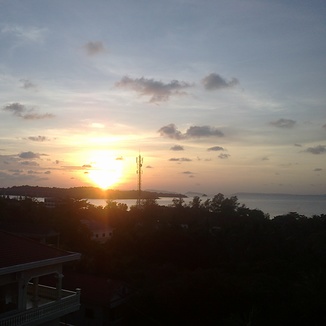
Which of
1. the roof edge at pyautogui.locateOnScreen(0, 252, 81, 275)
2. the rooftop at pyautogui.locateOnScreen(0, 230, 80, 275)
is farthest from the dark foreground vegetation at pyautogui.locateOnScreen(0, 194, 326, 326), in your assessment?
the rooftop at pyautogui.locateOnScreen(0, 230, 80, 275)

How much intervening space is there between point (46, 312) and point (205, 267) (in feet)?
47.7

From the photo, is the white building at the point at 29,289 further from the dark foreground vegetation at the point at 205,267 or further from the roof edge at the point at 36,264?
the dark foreground vegetation at the point at 205,267

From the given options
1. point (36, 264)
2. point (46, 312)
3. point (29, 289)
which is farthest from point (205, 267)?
point (36, 264)

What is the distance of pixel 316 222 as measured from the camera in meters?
41.2

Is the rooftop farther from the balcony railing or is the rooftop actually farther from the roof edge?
the balcony railing

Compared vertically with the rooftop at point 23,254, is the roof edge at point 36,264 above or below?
below

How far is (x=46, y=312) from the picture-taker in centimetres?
1109

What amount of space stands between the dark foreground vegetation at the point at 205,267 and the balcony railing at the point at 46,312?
14.5 ft

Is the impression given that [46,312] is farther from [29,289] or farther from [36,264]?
[29,289]

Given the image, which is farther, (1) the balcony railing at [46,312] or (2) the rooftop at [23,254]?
(2) the rooftop at [23,254]

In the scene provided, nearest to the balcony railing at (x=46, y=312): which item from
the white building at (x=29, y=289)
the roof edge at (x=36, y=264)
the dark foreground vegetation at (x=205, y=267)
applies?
the white building at (x=29, y=289)

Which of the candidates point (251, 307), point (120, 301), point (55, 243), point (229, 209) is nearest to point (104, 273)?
A: point (120, 301)

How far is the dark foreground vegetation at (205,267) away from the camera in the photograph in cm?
1570

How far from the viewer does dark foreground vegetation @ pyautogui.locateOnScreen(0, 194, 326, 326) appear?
15.7m
